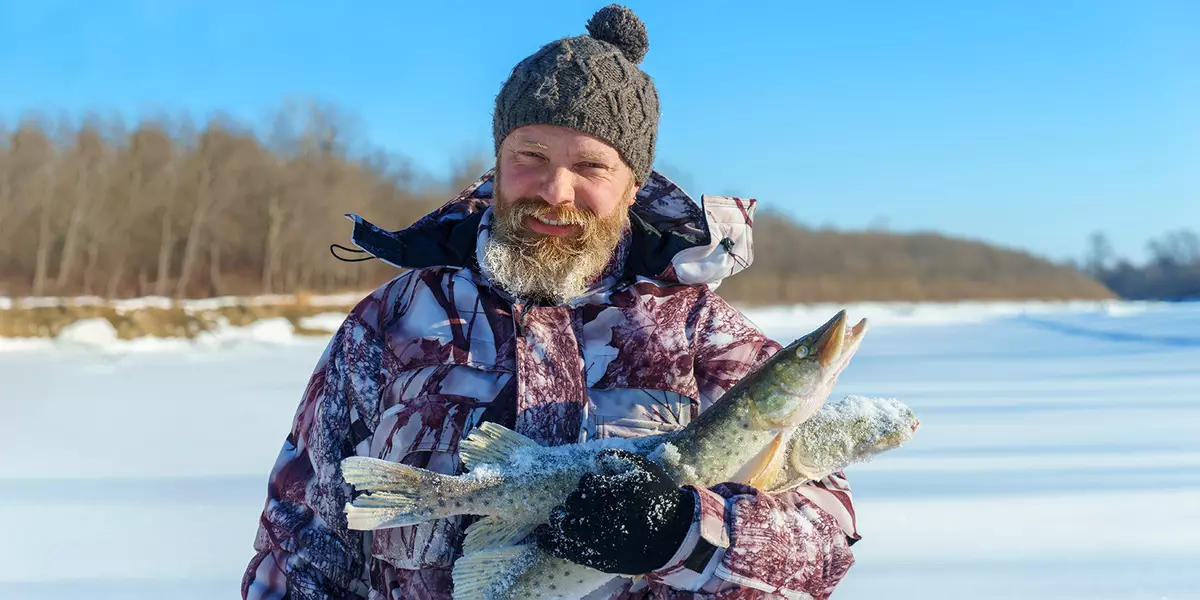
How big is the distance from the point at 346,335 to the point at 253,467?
468 cm

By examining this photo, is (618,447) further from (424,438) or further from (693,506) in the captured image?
(424,438)

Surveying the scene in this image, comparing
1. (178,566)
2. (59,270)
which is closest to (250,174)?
(59,270)

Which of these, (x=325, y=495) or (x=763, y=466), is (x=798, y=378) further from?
(x=325, y=495)

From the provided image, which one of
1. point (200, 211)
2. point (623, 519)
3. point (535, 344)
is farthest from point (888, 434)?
point (200, 211)

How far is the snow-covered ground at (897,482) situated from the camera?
13.3 feet

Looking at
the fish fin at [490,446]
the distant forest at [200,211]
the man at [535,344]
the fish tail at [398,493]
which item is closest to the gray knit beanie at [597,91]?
the man at [535,344]

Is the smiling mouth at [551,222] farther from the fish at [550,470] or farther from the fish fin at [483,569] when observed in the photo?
the fish fin at [483,569]

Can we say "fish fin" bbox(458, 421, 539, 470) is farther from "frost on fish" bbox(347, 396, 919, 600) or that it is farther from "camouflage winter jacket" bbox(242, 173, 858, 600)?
"camouflage winter jacket" bbox(242, 173, 858, 600)

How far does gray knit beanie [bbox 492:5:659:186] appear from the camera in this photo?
2051 mm

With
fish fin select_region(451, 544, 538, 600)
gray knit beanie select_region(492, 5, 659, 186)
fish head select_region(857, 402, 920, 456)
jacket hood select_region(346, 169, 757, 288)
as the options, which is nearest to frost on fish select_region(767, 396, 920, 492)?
fish head select_region(857, 402, 920, 456)

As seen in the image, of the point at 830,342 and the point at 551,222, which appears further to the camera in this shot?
the point at 551,222

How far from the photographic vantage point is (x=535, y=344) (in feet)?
6.29

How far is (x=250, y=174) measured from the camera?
4019 cm

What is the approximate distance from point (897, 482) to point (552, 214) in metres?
4.38
